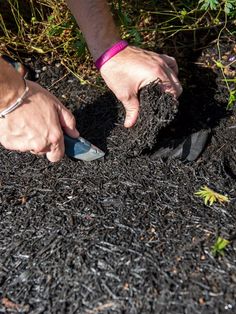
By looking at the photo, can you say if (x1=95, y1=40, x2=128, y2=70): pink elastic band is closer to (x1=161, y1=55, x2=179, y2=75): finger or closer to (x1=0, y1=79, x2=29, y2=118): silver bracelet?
(x1=161, y1=55, x2=179, y2=75): finger

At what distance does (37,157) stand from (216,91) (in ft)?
2.54

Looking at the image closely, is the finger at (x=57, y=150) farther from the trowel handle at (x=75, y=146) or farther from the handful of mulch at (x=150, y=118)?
the handful of mulch at (x=150, y=118)

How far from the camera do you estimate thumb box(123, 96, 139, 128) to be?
5.84 feet

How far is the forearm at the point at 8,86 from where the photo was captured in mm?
1461

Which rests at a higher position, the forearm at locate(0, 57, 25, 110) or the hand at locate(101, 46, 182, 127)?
the forearm at locate(0, 57, 25, 110)

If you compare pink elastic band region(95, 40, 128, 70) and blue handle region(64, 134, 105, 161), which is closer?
blue handle region(64, 134, 105, 161)

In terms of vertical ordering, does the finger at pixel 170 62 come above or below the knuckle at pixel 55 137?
below

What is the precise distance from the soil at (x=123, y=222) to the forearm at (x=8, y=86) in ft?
1.19

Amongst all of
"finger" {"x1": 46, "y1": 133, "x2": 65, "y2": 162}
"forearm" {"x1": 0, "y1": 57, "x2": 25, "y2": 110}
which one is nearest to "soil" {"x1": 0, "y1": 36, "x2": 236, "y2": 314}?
"finger" {"x1": 46, "y1": 133, "x2": 65, "y2": 162}

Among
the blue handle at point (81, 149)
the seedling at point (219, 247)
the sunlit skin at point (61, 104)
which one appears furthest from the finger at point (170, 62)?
the seedling at point (219, 247)

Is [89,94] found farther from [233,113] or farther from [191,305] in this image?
[191,305]

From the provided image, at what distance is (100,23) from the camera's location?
5.95 ft

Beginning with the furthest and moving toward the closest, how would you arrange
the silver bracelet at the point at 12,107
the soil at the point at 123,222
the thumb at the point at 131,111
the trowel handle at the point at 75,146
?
the thumb at the point at 131,111, the trowel handle at the point at 75,146, the silver bracelet at the point at 12,107, the soil at the point at 123,222

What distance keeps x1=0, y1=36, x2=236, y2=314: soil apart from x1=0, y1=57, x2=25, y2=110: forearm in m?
0.36
